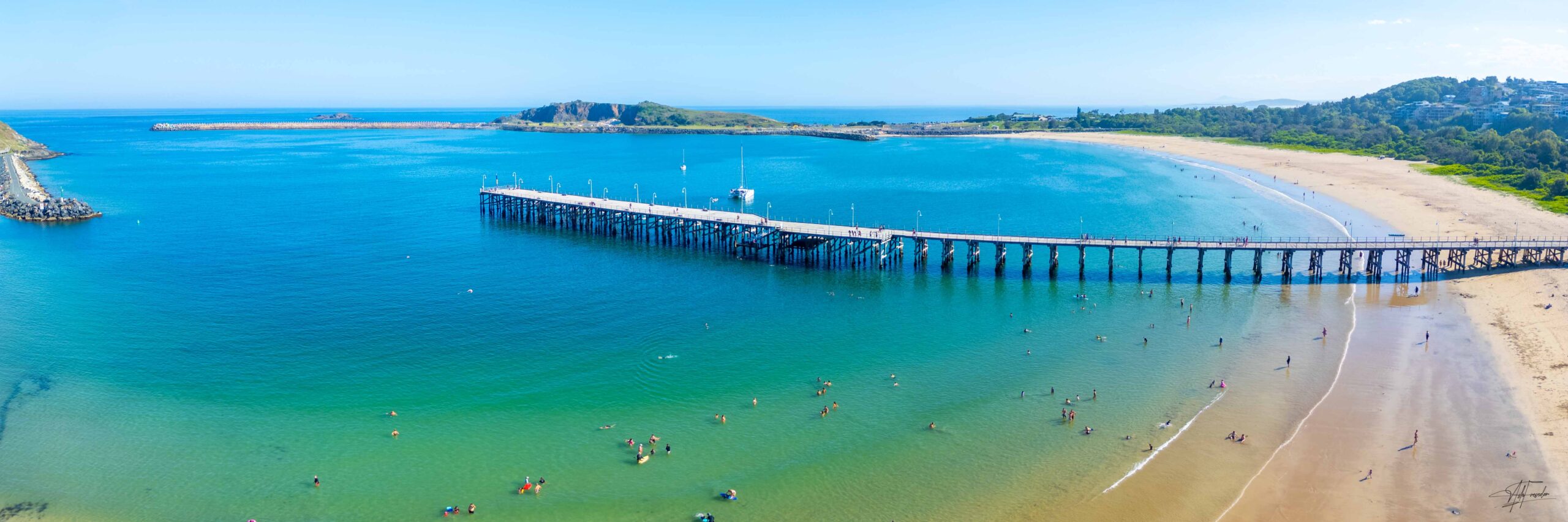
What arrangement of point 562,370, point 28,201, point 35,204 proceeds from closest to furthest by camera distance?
point 562,370 < point 35,204 < point 28,201

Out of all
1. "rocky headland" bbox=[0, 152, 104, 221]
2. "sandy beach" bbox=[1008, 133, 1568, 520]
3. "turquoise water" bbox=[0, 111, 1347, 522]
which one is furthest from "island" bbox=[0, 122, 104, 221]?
"sandy beach" bbox=[1008, 133, 1568, 520]

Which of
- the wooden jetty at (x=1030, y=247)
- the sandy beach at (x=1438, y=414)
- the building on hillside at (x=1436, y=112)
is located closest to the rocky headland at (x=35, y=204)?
the wooden jetty at (x=1030, y=247)

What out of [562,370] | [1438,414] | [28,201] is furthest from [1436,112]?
[28,201]

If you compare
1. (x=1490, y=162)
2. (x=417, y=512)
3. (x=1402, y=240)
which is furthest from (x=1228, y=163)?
(x=417, y=512)

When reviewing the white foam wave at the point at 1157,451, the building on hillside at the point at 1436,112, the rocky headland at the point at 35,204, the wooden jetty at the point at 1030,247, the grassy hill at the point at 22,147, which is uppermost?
the building on hillside at the point at 1436,112

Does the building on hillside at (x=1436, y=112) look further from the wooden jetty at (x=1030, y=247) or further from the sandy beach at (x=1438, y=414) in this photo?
the sandy beach at (x=1438, y=414)

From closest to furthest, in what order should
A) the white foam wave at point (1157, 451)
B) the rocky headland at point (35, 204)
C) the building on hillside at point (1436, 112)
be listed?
the white foam wave at point (1157, 451)
the rocky headland at point (35, 204)
the building on hillside at point (1436, 112)

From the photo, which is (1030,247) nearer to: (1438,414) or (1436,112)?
(1438,414)
